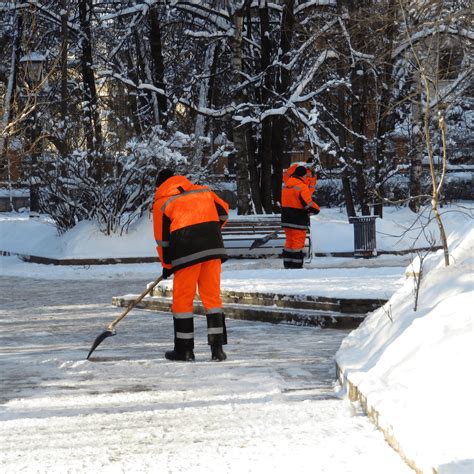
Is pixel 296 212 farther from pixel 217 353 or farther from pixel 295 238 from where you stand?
pixel 217 353

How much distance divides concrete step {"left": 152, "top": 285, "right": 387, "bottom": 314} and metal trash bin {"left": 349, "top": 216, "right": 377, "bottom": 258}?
8.94 meters

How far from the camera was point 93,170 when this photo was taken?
24609 mm

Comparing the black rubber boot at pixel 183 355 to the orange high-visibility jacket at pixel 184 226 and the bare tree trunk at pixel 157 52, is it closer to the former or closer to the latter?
the orange high-visibility jacket at pixel 184 226

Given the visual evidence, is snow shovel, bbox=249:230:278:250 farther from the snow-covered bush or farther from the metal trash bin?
the snow-covered bush

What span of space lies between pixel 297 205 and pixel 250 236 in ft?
19.6

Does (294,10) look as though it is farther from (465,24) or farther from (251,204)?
(465,24)

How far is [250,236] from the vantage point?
2389 centimetres

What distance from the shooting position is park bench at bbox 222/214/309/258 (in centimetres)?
2342

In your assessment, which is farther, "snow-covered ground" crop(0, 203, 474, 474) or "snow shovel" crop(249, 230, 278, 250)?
"snow shovel" crop(249, 230, 278, 250)

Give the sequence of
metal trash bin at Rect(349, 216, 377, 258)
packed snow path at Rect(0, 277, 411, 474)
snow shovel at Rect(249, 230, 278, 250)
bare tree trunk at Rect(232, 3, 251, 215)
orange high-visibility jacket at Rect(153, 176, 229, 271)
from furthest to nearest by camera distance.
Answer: bare tree trunk at Rect(232, 3, 251, 215)
metal trash bin at Rect(349, 216, 377, 258)
snow shovel at Rect(249, 230, 278, 250)
orange high-visibility jacket at Rect(153, 176, 229, 271)
packed snow path at Rect(0, 277, 411, 474)

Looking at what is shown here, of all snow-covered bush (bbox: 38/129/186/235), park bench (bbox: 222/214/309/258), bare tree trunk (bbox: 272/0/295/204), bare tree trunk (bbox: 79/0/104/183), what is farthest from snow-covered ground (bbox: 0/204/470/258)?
bare tree trunk (bbox: 79/0/104/183)

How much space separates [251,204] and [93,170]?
448 cm

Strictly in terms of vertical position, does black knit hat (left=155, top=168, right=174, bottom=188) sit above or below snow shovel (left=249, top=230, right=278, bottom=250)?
above

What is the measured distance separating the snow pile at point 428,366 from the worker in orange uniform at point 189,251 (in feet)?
3.92
